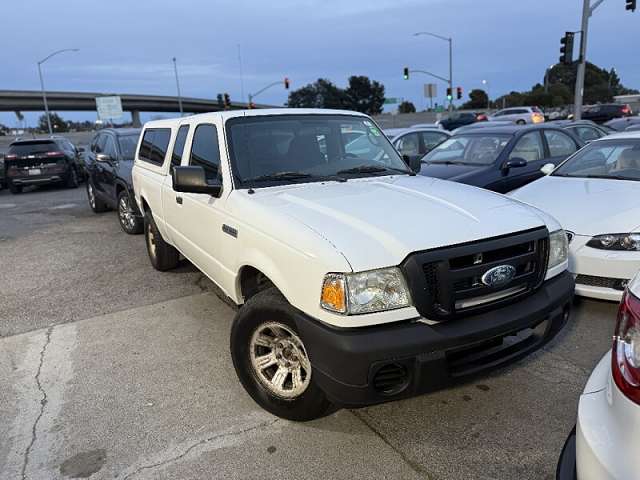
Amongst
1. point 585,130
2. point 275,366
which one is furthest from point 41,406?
point 585,130

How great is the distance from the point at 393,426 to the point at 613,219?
9.61 feet

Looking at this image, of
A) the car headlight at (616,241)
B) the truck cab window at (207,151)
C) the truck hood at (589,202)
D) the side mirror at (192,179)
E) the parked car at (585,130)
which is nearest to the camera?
the side mirror at (192,179)

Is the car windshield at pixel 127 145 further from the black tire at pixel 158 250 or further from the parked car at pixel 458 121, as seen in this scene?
the parked car at pixel 458 121

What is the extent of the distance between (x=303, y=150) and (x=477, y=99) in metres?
105

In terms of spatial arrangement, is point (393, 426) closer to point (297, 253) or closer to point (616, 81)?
point (297, 253)

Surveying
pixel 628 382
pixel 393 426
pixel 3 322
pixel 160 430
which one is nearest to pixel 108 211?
pixel 3 322

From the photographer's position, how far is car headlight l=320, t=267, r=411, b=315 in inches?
99.3

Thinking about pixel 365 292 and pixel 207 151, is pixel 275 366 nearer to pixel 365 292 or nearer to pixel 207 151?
pixel 365 292

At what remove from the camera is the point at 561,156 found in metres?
8.72

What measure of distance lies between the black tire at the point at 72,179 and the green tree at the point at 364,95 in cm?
8661

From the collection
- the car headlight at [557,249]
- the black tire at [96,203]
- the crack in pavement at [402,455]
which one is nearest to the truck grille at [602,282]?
the car headlight at [557,249]

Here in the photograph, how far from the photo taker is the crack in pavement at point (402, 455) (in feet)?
8.67

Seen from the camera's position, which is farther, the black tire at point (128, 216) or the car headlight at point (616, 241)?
the black tire at point (128, 216)

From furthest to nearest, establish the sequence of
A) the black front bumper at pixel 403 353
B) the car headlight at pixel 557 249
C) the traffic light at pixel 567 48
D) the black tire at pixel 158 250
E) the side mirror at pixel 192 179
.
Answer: the traffic light at pixel 567 48 → the black tire at pixel 158 250 → the side mirror at pixel 192 179 → the car headlight at pixel 557 249 → the black front bumper at pixel 403 353
